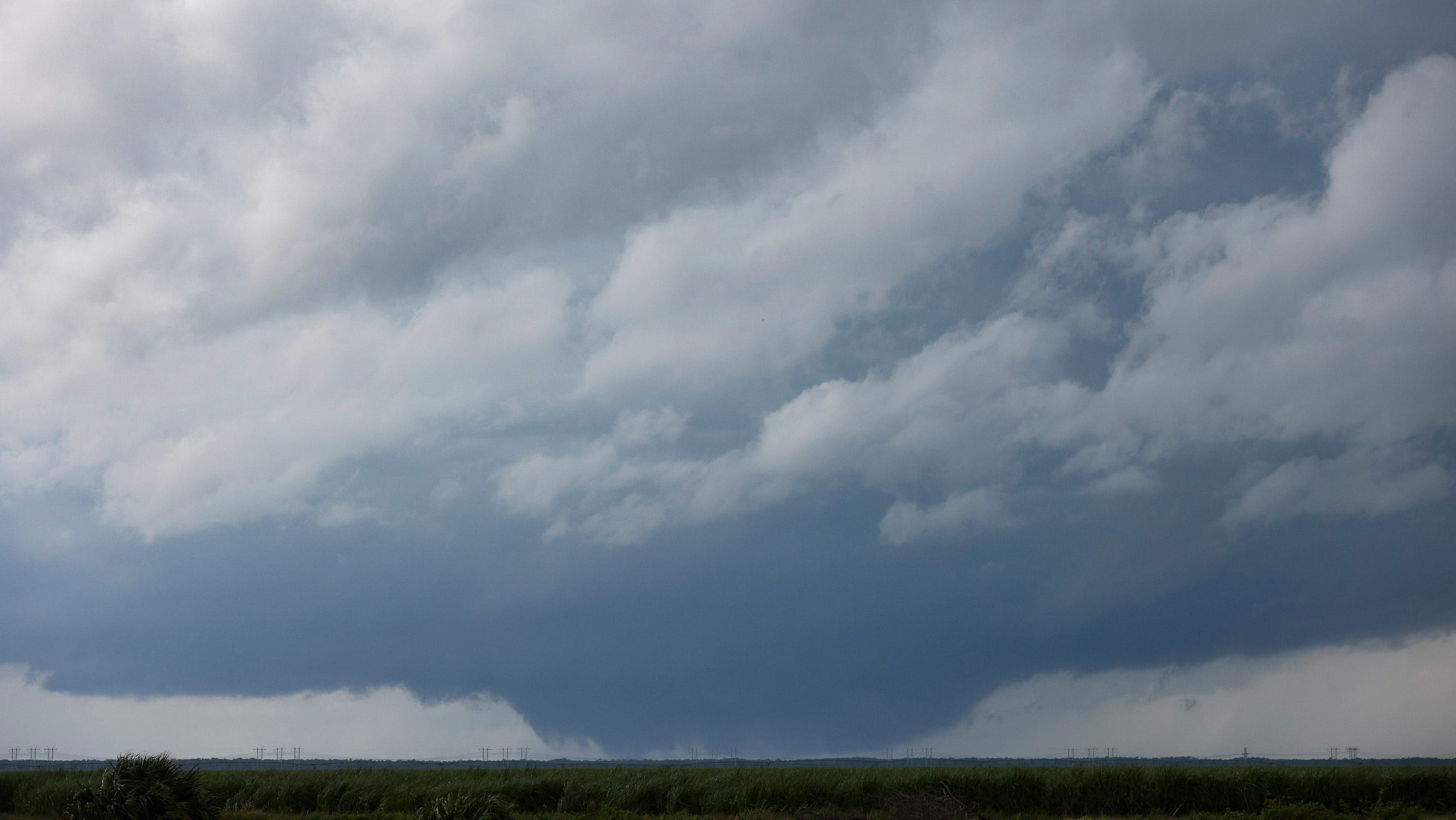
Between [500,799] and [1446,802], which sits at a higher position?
[500,799]

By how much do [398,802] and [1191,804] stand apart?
1115 inches

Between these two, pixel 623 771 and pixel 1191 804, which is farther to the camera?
pixel 623 771

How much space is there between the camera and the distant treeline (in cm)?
3809

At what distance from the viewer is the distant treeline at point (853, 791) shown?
38.1 m

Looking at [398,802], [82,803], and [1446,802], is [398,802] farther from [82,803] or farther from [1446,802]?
[1446,802]

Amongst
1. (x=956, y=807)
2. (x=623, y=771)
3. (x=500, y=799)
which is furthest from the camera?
(x=623, y=771)

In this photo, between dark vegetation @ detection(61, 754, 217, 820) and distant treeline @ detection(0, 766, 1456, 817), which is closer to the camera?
dark vegetation @ detection(61, 754, 217, 820)

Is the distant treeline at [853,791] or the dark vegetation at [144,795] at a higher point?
the dark vegetation at [144,795]

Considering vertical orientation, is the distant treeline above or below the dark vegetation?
below

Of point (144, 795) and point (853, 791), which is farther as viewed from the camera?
point (853, 791)

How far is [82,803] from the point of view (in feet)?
92.5

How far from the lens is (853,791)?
38500 millimetres

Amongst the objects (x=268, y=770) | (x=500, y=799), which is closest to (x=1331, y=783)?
(x=500, y=799)

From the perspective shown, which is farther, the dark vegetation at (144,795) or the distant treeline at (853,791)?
the distant treeline at (853,791)
